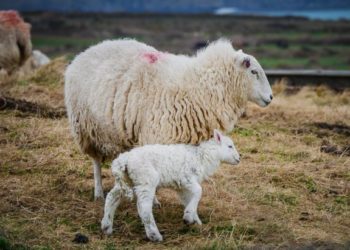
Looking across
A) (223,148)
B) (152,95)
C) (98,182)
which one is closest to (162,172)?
(223,148)

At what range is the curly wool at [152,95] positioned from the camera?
311 inches

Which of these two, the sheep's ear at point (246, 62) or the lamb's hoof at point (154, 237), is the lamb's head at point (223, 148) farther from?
the lamb's hoof at point (154, 237)

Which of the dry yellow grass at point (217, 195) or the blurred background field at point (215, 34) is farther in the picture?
the blurred background field at point (215, 34)

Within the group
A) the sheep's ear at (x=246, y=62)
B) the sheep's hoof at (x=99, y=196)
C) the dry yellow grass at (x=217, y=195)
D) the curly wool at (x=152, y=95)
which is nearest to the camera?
the dry yellow grass at (x=217, y=195)

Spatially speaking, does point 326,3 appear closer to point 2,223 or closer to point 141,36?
point 141,36

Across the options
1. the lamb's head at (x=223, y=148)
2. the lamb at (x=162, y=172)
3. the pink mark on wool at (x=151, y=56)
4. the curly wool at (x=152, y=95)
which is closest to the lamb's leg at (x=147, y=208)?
the lamb at (x=162, y=172)

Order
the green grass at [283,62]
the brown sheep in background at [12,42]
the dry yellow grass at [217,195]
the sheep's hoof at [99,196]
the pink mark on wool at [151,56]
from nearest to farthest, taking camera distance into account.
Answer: the dry yellow grass at [217,195] → the pink mark on wool at [151,56] → the sheep's hoof at [99,196] → the brown sheep in background at [12,42] → the green grass at [283,62]

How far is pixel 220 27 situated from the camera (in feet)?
246

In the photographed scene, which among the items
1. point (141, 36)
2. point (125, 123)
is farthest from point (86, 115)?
point (141, 36)

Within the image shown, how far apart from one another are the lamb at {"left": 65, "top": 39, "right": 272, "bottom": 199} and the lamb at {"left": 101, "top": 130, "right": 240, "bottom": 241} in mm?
358

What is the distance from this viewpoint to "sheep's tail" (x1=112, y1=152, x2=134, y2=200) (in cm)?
696

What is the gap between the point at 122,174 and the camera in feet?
22.9

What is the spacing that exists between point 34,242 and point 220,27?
6937cm

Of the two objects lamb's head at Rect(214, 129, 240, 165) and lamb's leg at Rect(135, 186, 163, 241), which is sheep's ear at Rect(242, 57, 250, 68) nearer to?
lamb's head at Rect(214, 129, 240, 165)
